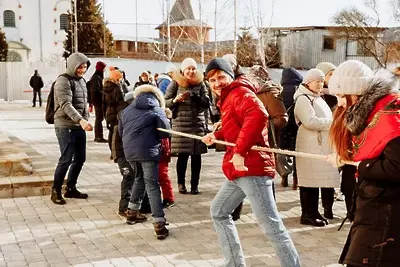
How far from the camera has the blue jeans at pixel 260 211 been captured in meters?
3.78

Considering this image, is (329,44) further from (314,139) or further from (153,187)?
(153,187)

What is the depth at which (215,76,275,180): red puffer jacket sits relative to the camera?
3723 mm

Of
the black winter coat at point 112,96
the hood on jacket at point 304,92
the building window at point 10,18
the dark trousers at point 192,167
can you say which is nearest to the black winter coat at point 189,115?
the dark trousers at point 192,167

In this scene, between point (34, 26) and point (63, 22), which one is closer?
point (34, 26)

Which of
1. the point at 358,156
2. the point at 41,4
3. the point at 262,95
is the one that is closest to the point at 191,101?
the point at 262,95

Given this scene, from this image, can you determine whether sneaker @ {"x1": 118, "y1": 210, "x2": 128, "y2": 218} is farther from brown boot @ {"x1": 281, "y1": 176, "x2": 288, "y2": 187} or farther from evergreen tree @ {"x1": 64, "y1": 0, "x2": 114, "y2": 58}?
evergreen tree @ {"x1": 64, "y1": 0, "x2": 114, "y2": 58}

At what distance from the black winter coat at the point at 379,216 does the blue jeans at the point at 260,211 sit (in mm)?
938

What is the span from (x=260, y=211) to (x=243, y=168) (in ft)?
1.10

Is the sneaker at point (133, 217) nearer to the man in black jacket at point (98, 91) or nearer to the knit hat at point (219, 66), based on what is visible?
the knit hat at point (219, 66)

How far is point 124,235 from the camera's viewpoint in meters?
5.58

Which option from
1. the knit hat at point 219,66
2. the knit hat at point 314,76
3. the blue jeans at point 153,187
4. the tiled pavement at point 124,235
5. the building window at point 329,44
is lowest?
the tiled pavement at point 124,235

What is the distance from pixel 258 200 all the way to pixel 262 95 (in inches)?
96.6

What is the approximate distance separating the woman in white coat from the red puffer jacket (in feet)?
6.39

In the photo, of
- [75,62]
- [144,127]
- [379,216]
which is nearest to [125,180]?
[144,127]
